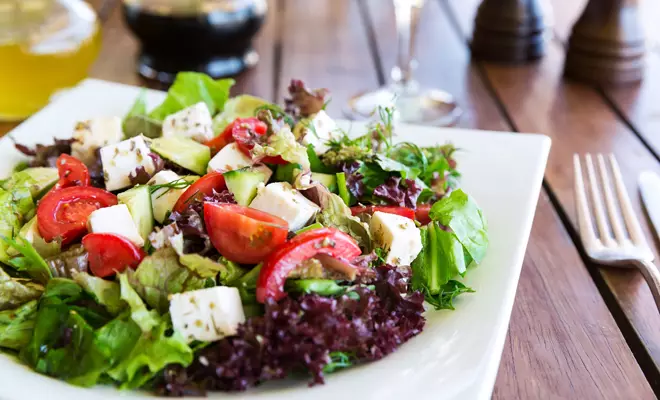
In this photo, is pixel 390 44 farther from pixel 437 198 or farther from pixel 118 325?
pixel 118 325

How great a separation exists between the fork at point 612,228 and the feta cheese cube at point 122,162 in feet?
3.86

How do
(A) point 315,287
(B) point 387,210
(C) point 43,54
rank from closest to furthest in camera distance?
(A) point 315,287 → (B) point 387,210 → (C) point 43,54

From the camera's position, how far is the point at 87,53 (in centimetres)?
291

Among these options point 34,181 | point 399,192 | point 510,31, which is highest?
point 399,192

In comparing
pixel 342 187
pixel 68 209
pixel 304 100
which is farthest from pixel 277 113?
pixel 68 209

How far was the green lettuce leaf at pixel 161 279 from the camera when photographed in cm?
143

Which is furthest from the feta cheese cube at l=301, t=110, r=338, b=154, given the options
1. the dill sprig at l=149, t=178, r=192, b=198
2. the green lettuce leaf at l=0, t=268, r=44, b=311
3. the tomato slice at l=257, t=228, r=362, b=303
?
the green lettuce leaf at l=0, t=268, r=44, b=311

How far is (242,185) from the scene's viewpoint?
1.65m

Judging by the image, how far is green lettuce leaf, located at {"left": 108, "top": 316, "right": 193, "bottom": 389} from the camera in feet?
4.19

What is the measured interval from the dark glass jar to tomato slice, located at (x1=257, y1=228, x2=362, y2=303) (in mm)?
1740

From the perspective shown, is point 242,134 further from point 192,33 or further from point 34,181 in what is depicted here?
point 192,33

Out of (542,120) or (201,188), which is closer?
(201,188)

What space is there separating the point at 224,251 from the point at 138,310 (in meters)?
0.22

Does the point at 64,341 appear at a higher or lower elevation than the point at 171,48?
higher
